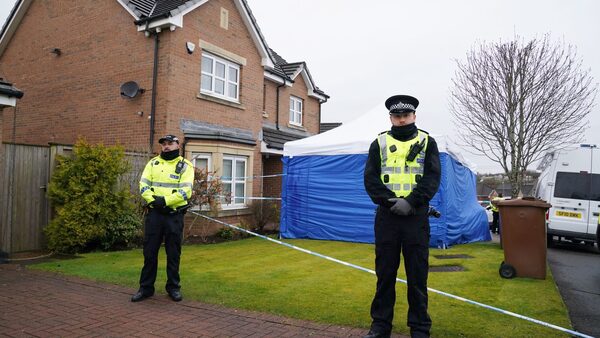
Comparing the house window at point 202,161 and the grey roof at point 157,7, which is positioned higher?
the grey roof at point 157,7

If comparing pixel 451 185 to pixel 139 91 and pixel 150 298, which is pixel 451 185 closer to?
pixel 150 298

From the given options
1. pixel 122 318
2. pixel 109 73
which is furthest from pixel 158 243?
pixel 109 73

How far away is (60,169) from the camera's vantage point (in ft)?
27.5

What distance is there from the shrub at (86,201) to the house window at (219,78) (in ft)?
13.5

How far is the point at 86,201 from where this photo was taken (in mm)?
8172

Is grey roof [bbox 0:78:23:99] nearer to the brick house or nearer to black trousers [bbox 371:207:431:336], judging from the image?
the brick house

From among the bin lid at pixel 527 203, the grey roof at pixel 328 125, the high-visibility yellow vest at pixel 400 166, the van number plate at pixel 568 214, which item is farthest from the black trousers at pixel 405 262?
the grey roof at pixel 328 125

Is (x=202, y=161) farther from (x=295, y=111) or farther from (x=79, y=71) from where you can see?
(x=295, y=111)

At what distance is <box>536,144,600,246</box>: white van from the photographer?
10961mm

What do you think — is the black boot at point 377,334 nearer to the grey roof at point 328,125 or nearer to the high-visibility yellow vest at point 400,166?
the high-visibility yellow vest at point 400,166

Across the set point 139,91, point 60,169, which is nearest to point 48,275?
point 60,169

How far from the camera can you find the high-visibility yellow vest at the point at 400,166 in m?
3.76

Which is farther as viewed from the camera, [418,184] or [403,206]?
[418,184]

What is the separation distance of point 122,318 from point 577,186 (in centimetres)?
1143
